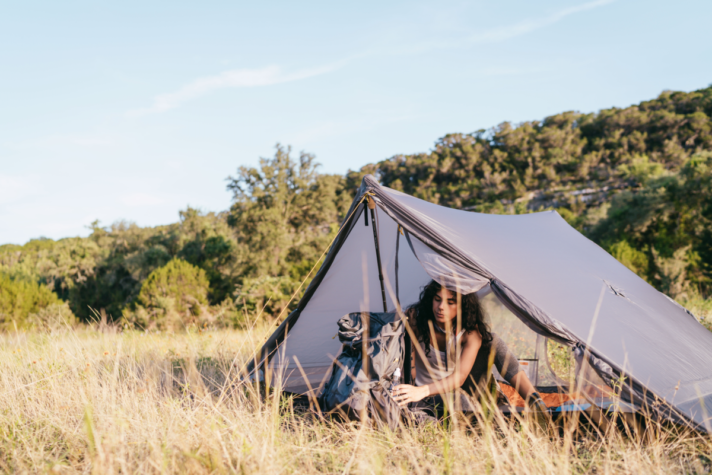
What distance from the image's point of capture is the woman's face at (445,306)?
2.52 meters

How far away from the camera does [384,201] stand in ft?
8.38

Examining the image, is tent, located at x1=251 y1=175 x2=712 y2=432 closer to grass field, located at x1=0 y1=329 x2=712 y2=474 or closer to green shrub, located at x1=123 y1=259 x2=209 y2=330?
grass field, located at x1=0 y1=329 x2=712 y2=474

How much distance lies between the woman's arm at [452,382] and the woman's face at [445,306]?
0.50 feet

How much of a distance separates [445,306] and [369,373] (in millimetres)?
617

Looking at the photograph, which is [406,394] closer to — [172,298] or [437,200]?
[172,298]

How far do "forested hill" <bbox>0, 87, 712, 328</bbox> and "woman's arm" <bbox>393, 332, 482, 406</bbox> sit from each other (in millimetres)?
4807

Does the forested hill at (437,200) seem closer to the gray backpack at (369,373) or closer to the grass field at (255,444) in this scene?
the grass field at (255,444)

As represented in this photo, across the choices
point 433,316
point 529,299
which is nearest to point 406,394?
point 433,316

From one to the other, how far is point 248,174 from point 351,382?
18588mm

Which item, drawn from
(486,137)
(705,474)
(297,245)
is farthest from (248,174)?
(486,137)

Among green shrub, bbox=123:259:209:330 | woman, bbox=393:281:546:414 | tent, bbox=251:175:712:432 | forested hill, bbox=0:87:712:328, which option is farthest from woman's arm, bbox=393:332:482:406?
green shrub, bbox=123:259:209:330

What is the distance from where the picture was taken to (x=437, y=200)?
33.6 m

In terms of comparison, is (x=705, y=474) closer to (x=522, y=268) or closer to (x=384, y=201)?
(x=522, y=268)

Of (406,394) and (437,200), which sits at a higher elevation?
(437,200)
